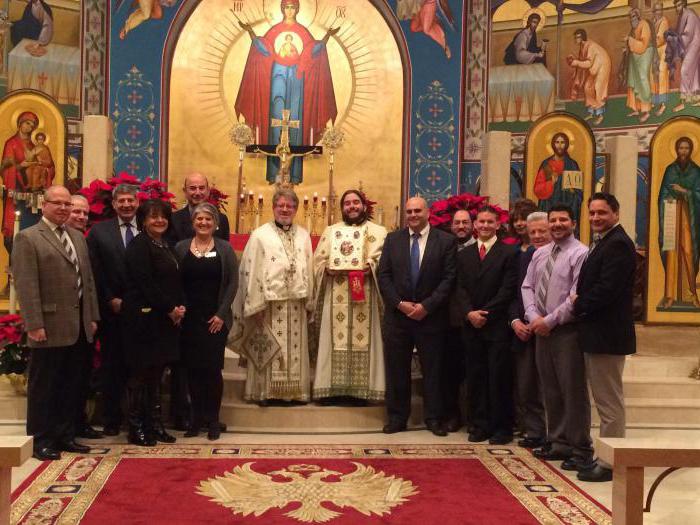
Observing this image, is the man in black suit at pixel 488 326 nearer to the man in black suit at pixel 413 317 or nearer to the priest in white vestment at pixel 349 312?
the man in black suit at pixel 413 317

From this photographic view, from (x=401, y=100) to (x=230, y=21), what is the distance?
2.79 metres

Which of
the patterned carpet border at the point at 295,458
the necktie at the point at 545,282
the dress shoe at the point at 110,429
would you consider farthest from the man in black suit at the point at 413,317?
the dress shoe at the point at 110,429

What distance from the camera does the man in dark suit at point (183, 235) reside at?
569 cm

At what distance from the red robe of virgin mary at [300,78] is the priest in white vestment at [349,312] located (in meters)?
5.80

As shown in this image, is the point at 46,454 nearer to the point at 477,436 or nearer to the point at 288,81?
the point at 477,436

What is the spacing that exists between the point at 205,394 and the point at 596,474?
2.63m

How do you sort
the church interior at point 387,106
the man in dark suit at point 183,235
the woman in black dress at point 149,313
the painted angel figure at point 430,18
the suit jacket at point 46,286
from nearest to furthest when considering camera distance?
the suit jacket at point 46,286 < the woman in black dress at point 149,313 < the man in dark suit at point 183,235 < the church interior at point 387,106 < the painted angel figure at point 430,18

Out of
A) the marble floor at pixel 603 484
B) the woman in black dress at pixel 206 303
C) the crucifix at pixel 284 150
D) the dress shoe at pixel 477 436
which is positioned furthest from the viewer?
the crucifix at pixel 284 150

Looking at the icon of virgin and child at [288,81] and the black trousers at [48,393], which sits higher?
the icon of virgin and child at [288,81]

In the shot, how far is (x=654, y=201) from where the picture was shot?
9.43 metres

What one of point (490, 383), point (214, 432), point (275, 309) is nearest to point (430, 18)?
point (275, 309)

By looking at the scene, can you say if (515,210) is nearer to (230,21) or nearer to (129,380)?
(129,380)

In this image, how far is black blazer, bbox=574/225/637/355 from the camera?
4.53 meters

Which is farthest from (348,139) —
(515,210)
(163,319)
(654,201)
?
(163,319)
